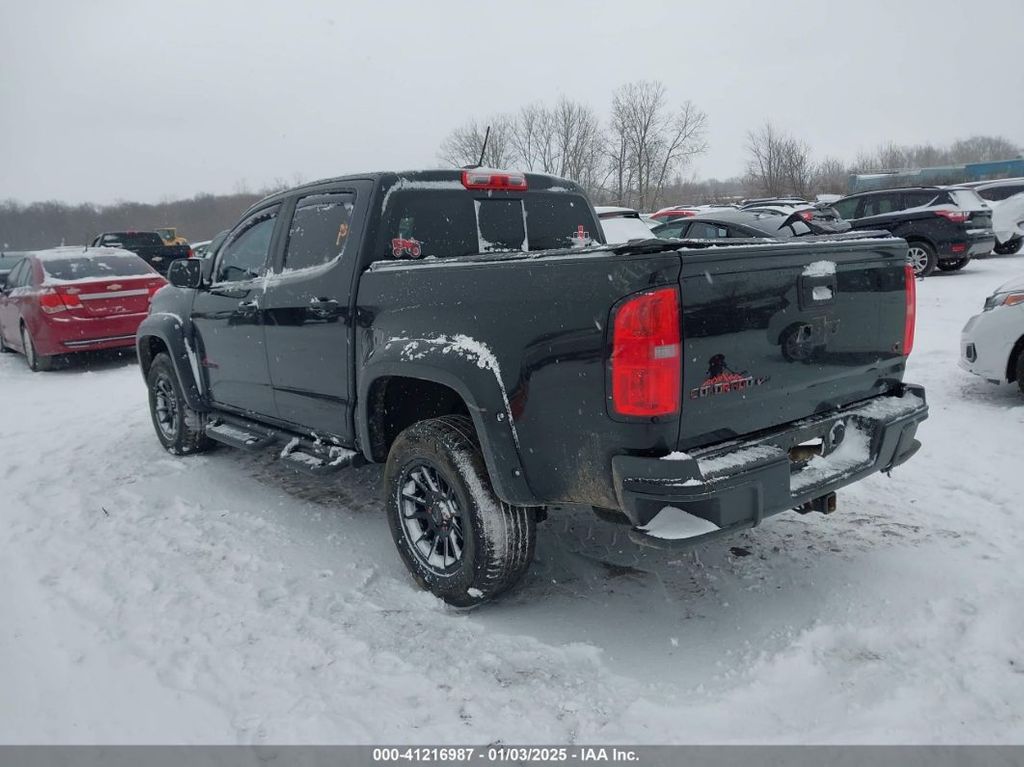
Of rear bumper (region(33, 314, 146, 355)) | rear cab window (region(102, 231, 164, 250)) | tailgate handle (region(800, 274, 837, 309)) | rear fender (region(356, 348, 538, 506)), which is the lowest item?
rear bumper (region(33, 314, 146, 355))

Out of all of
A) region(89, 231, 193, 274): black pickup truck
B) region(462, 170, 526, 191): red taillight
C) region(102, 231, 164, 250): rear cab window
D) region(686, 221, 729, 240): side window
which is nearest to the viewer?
region(462, 170, 526, 191): red taillight

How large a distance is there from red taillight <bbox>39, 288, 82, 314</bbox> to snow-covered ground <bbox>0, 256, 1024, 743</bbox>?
5.30 m

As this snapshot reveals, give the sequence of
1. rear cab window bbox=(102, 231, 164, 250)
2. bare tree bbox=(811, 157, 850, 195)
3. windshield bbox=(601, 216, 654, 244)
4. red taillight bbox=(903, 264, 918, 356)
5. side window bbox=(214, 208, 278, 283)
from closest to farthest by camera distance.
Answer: red taillight bbox=(903, 264, 918, 356)
side window bbox=(214, 208, 278, 283)
windshield bbox=(601, 216, 654, 244)
rear cab window bbox=(102, 231, 164, 250)
bare tree bbox=(811, 157, 850, 195)

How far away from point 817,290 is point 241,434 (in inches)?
145

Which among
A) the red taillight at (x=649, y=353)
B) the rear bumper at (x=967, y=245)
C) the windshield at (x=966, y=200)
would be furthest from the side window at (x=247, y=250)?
the windshield at (x=966, y=200)

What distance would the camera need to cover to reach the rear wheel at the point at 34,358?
9883 mm

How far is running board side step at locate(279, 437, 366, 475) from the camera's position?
396 cm

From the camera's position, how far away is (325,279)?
12.6 ft

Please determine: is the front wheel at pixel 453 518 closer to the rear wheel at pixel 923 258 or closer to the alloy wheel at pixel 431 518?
the alloy wheel at pixel 431 518

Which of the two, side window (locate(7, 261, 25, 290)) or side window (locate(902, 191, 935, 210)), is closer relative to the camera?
side window (locate(7, 261, 25, 290))

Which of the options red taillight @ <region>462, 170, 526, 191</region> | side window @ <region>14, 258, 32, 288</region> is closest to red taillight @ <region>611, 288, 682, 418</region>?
red taillight @ <region>462, 170, 526, 191</region>

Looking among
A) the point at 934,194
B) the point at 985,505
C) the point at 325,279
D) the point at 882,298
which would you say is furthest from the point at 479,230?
the point at 934,194

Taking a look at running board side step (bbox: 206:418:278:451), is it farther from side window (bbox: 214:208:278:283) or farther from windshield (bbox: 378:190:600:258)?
windshield (bbox: 378:190:600:258)
